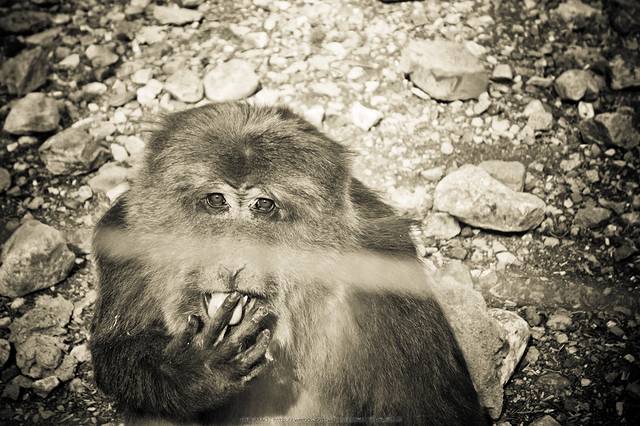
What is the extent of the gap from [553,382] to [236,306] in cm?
220

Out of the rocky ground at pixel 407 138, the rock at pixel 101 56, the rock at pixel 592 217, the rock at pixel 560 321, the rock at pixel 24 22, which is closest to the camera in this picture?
the rocky ground at pixel 407 138

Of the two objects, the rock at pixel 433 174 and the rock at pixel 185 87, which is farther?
the rock at pixel 185 87

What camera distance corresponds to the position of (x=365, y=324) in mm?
3143

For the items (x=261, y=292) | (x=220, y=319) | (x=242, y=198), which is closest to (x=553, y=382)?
(x=261, y=292)

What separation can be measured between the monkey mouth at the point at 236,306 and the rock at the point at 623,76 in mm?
3420

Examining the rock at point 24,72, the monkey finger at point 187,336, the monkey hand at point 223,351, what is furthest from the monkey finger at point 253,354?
the rock at point 24,72

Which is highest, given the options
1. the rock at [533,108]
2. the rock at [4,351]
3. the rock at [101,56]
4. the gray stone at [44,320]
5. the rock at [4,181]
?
the rock at [533,108]

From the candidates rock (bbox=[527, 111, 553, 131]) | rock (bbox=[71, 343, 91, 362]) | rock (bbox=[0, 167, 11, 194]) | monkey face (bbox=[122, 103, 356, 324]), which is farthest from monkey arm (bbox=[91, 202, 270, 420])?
rock (bbox=[527, 111, 553, 131])

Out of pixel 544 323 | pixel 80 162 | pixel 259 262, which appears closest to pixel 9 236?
pixel 80 162

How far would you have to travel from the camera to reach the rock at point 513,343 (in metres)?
3.82

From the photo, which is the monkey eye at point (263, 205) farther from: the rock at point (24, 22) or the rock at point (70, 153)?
the rock at point (24, 22)

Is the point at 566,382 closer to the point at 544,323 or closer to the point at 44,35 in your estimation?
the point at 544,323

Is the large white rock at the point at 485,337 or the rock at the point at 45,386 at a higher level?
the large white rock at the point at 485,337

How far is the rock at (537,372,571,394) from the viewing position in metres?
3.79
